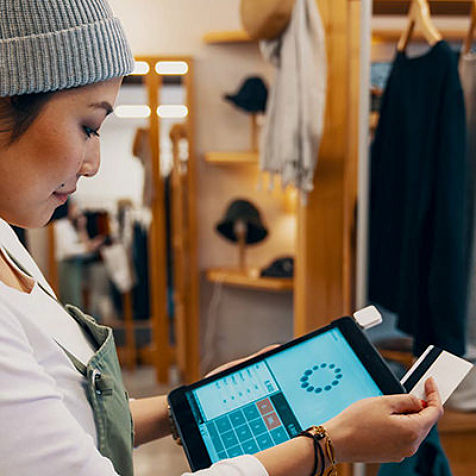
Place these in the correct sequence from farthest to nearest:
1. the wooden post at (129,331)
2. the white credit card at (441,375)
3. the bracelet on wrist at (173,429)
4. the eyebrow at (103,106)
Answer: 1. the wooden post at (129,331)
2. the bracelet on wrist at (173,429)
3. the white credit card at (441,375)
4. the eyebrow at (103,106)

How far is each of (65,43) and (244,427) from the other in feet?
1.71

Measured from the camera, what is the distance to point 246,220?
303 centimetres

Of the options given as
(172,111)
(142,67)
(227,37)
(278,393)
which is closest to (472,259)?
(278,393)

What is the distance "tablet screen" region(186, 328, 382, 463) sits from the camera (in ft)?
2.56

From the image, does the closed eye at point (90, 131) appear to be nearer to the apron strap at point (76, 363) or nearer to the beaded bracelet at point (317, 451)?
the apron strap at point (76, 363)

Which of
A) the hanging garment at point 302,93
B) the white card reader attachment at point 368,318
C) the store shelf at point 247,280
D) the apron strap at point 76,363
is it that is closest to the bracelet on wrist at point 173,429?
the apron strap at point 76,363

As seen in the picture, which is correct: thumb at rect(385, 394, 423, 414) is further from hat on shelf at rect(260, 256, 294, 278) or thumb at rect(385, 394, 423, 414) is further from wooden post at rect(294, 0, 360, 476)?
hat on shelf at rect(260, 256, 294, 278)

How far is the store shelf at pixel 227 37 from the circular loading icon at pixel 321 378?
8.06 feet

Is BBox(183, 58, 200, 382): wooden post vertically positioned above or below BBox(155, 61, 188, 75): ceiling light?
below

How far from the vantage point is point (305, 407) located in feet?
2.61

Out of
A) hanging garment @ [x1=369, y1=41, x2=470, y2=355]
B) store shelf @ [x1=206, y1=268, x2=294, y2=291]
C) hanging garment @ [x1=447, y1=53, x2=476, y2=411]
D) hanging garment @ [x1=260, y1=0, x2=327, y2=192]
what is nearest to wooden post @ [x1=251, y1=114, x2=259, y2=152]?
store shelf @ [x1=206, y1=268, x2=294, y2=291]

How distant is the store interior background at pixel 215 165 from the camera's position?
10.2ft

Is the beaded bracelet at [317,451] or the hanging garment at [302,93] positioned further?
the hanging garment at [302,93]

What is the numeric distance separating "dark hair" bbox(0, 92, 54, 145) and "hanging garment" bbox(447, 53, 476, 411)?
1330mm
